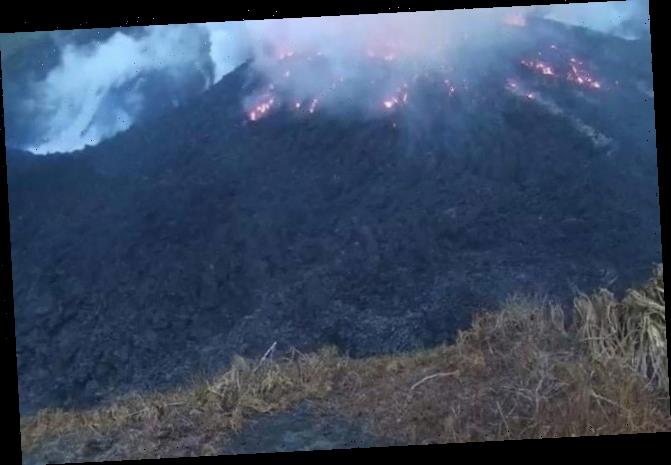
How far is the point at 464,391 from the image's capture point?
2672 millimetres

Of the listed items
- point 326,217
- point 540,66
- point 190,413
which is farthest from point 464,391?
point 540,66

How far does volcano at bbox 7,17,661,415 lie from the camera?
9.11 ft

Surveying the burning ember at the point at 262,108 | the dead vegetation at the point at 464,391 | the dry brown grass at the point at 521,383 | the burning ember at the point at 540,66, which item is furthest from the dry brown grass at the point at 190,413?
the burning ember at the point at 540,66

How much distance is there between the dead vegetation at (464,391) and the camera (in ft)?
8.57

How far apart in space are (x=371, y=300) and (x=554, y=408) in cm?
84

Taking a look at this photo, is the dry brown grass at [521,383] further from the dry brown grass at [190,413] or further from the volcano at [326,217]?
the dry brown grass at [190,413]

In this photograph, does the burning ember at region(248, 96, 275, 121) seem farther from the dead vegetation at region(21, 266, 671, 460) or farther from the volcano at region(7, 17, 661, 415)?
the dead vegetation at region(21, 266, 671, 460)

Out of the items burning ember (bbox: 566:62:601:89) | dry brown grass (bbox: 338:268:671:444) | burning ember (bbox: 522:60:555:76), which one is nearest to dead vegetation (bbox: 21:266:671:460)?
dry brown grass (bbox: 338:268:671:444)

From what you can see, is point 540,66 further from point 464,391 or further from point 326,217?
point 464,391

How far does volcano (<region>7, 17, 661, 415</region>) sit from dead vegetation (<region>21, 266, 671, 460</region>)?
8 centimetres

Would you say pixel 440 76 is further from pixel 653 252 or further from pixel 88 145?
pixel 88 145

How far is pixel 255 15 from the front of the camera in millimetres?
2822

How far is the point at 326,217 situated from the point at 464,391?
92 cm

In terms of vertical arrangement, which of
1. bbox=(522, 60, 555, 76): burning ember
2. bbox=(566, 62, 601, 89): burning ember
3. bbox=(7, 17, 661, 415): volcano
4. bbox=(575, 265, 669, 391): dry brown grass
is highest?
bbox=(522, 60, 555, 76): burning ember
